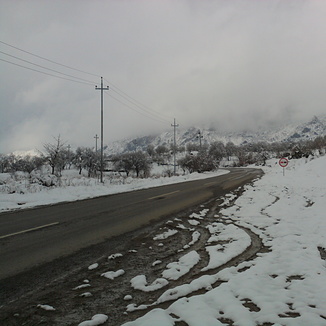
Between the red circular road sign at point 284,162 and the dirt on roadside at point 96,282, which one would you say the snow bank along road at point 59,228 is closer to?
the dirt on roadside at point 96,282

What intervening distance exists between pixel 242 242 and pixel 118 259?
3.05m

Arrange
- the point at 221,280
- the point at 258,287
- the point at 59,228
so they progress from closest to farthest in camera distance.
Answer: the point at 258,287 → the point at 221,280 → the point at 59,228

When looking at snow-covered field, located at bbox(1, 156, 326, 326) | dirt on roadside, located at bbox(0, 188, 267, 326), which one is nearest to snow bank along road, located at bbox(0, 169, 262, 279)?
dirt on roadside, located at bbox(0, 188, 267, 326)

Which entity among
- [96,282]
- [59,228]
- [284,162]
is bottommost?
[96,282]

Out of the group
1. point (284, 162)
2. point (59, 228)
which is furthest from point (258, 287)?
point (284, 162)

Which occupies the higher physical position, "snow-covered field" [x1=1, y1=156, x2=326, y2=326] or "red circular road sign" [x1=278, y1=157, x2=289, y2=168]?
"red circular road sign" [x1=278, y1=157, x2=289, y2=168]

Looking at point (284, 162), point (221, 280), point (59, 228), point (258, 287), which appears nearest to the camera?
point (258, 287)

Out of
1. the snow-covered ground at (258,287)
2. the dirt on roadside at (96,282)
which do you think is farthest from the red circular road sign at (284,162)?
the dirt on roadside at (96,282)

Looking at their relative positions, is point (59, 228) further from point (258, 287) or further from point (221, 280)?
point (258, 287)

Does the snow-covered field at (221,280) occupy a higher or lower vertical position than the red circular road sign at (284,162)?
lower

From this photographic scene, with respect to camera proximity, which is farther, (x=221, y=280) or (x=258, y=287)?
(x=221, y=280)

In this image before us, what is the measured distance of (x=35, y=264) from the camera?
4.73 m

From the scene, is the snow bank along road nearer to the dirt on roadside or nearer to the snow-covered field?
the dirt on roadside

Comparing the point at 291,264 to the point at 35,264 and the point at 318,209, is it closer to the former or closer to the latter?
the point at 35,264
